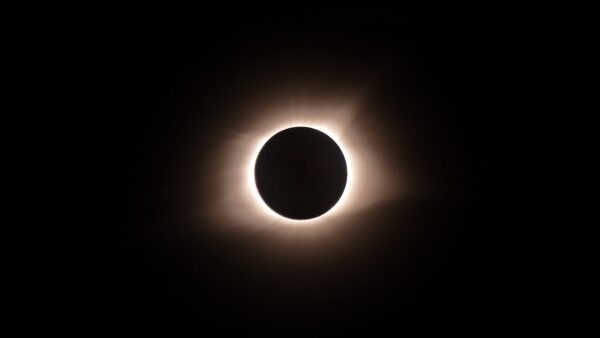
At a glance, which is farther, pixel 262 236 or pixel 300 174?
pixel 262 236

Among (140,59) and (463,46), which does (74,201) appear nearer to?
(140,59)

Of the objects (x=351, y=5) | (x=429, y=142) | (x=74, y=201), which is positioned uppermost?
(x=351, y=5)

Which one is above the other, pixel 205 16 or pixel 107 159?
pixel 205 16

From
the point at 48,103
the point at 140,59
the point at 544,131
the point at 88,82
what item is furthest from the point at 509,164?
the point at 48,103
